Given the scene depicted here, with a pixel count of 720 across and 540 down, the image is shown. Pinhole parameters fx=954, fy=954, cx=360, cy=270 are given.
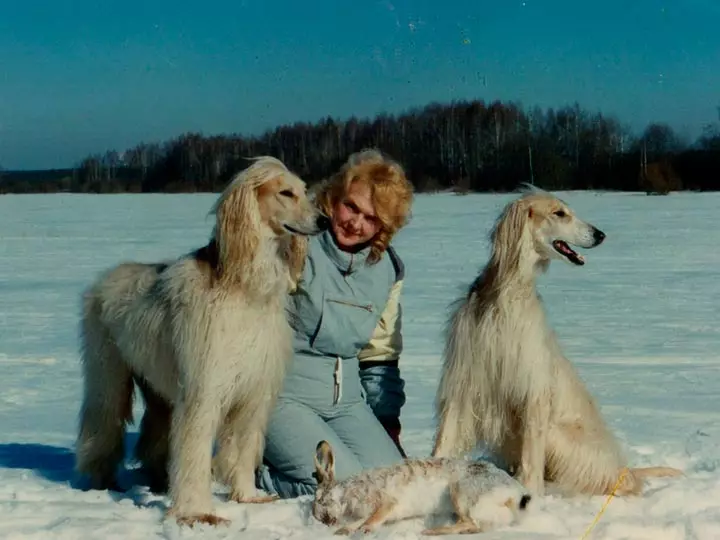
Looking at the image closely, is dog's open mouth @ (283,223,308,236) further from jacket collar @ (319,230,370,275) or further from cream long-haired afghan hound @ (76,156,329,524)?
jacket collar @ (319,230,370,275)

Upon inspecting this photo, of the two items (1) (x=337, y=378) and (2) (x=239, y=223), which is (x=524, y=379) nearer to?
(1) (x=337, y=378)

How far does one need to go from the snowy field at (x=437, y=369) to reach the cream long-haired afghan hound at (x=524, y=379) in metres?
0.24

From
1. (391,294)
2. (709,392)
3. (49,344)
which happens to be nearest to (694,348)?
(709,392)

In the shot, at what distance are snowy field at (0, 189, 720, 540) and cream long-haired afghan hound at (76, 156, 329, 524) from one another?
0.25 m

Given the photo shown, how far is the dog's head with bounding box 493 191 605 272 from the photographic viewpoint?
13.9 ft

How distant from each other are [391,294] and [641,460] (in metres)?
1.47

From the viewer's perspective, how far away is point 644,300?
32.7 ft

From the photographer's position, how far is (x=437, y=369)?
6918 mm

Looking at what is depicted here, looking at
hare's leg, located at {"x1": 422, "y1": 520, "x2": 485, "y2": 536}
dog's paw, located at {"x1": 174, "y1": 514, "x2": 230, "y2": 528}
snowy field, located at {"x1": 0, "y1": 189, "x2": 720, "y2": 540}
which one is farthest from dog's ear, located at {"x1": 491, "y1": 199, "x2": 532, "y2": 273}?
dog's paw, located at {"x1": 174, "y1": 514, "x2": 230, "y2": 528}

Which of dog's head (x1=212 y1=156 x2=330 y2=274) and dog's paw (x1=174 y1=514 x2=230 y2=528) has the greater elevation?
dog's head (x1=212 y1=156 x2=330 y2=274)

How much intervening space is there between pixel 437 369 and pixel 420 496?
3435mm

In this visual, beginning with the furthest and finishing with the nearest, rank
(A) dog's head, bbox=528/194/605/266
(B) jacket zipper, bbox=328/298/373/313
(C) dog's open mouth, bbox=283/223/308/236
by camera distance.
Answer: (B) jacket zipper, bbox=328/298/373/313
(A) dog's head, bbox=528/194/605/266
(C) dog's open mouth, bbox=283/223/308/236

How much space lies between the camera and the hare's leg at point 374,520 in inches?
133

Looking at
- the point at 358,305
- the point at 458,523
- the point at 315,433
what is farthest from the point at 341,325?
the point at 458,523
